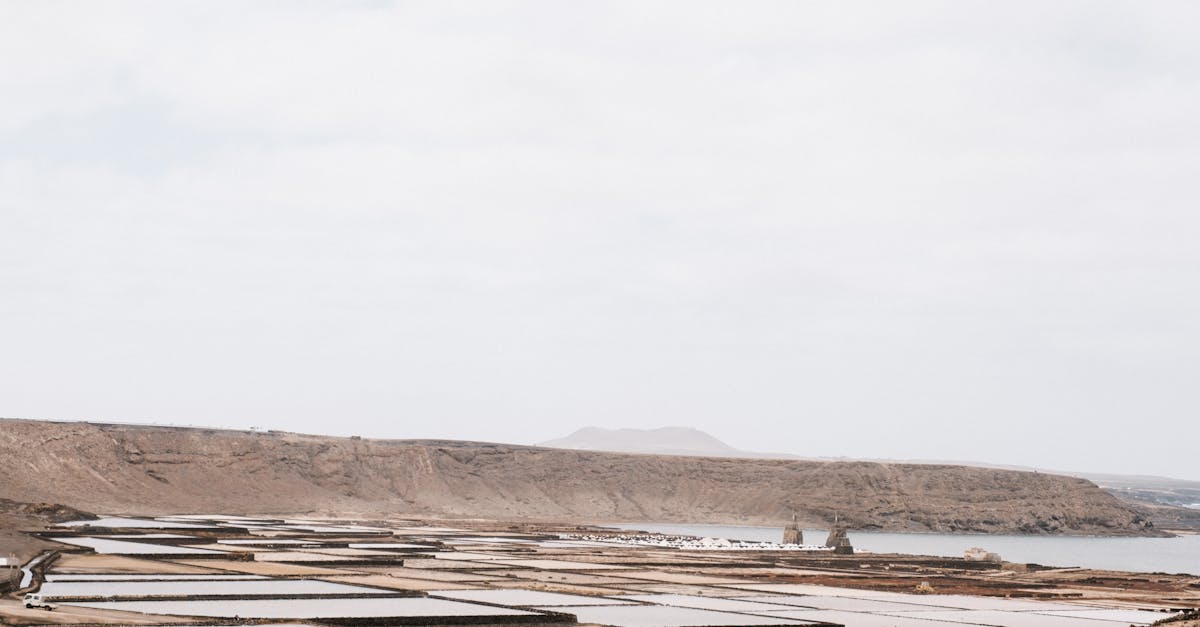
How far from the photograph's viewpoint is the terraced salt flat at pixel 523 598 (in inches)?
1236

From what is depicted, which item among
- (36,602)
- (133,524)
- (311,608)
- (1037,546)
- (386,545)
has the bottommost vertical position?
(36,602)

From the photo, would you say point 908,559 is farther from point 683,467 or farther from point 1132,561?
point 683,467

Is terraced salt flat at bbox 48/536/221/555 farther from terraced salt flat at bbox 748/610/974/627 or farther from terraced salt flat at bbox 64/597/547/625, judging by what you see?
terraced salt flat at bbox 748/610/974/627

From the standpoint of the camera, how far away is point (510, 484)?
111 metres

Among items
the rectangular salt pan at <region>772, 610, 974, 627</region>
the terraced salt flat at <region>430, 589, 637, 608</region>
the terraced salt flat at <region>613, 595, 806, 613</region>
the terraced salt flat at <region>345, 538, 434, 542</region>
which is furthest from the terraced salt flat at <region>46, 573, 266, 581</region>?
the terraced salt flat at <region>345, 538, 434, 542</region>

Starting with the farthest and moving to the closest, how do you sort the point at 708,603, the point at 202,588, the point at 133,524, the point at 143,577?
the point at 133,524 → the point at 143,577 → the point at 708,603 → the point at 202,588

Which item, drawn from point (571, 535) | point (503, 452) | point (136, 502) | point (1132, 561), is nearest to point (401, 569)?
point (571, 535)

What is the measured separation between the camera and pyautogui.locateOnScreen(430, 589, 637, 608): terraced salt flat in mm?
31406

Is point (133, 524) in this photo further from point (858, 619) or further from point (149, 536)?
point (858, 619)

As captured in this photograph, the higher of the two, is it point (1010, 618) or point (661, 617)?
point (1010, 618)

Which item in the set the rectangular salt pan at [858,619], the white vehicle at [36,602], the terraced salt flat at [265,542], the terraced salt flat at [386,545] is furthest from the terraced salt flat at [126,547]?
the rectangular salt pan at [858,619]

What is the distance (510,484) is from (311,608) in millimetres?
83017

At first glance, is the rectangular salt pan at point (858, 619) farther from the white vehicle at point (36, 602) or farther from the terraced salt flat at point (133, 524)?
the terraced salt flat at point (133, 524)

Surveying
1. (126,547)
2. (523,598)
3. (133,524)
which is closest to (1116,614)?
(523,598)
